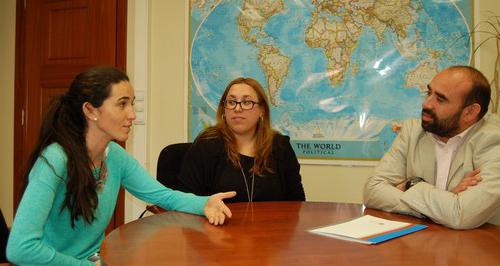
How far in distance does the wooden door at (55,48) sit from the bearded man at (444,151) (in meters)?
2.31

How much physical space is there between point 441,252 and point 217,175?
1.29 meters

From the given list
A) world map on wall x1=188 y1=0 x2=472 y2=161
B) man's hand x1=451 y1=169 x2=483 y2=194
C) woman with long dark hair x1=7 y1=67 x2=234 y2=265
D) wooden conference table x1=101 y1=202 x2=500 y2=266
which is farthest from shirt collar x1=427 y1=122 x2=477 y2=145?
woman with long dark hair x1=7 y1=67 x2=234 y2=265

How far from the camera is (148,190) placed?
183 centimetres

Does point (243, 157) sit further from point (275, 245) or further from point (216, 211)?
point (275, 245)

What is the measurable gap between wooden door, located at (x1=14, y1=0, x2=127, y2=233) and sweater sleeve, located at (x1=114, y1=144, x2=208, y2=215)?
5.63 ft

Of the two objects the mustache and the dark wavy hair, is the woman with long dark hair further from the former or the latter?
the mustache

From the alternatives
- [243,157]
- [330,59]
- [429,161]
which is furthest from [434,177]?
[330,59]

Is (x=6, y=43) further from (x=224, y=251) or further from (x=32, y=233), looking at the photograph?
(x=224, y=251)

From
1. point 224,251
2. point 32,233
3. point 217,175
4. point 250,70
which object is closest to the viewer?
point 224,251

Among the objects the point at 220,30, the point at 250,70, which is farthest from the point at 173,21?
the point at 250,70

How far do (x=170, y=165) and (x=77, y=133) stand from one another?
92cm

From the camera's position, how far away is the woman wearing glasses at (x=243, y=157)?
2.22 meters

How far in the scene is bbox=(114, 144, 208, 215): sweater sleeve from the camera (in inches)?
69.0

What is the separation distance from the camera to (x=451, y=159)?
1907 millimetres
